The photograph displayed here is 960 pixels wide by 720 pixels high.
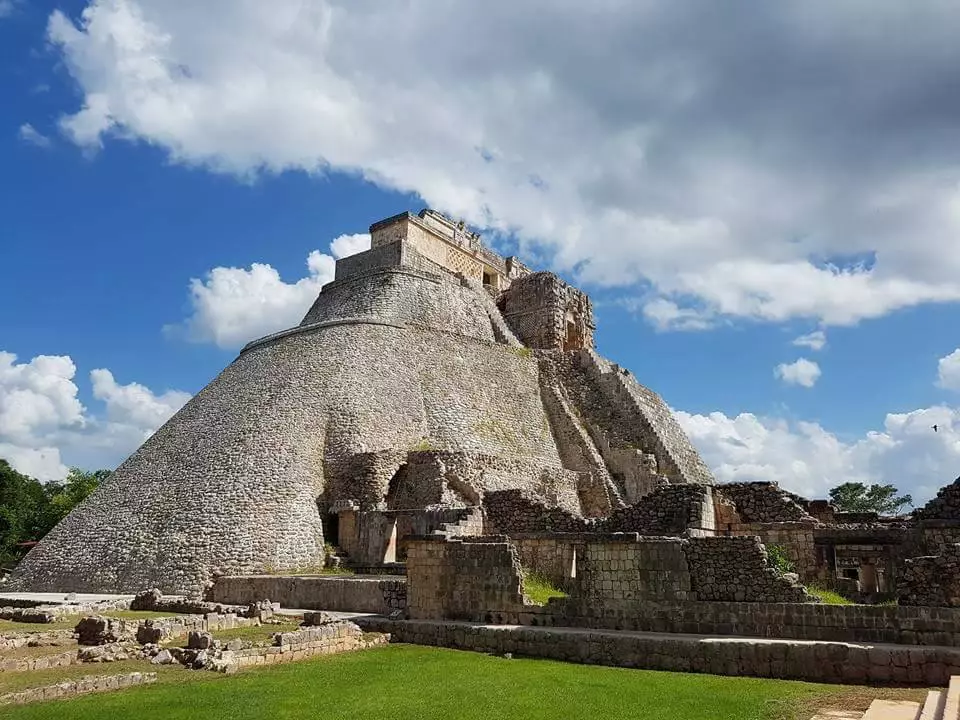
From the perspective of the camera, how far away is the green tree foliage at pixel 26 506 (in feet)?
115

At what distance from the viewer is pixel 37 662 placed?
9719mm

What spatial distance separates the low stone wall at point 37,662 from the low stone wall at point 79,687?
153 cm

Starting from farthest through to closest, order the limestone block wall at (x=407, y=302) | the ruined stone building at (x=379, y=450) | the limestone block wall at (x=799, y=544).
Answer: the limestone block wall at (x=407, y=302) → the ruined stone building at (x=379, y=450) → the limestone block wall at (x=799, y=544)

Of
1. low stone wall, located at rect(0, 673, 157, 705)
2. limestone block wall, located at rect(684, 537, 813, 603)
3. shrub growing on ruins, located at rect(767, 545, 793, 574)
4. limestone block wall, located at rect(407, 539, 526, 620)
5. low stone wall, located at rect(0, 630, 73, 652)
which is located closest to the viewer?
low stone wall, located at rect(0, 673, 157, 705)

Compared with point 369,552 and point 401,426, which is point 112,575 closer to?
point 369,552

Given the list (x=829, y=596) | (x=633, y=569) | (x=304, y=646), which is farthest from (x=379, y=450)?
(x=829, y=596)

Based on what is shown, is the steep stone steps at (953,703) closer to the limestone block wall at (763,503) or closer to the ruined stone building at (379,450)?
the ruined stone building at (379,450)

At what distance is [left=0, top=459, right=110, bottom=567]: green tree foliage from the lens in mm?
34969

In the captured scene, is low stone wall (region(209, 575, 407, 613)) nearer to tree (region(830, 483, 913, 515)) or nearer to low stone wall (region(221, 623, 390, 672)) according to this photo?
low stone wall (region(221, 623, 390, 672))

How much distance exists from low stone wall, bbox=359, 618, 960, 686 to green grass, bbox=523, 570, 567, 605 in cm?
126

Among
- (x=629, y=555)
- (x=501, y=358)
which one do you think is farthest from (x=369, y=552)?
(x=501, y=358)

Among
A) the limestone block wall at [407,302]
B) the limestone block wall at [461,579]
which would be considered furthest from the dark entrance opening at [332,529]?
the limestone block wall at [407,302]

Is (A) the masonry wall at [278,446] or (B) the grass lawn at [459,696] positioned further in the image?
(A) the masonry wall at [278,446]

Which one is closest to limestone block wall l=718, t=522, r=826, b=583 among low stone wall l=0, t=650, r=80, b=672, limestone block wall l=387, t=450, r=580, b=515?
limestone block wall l=387, t=450, r=580, b=515
